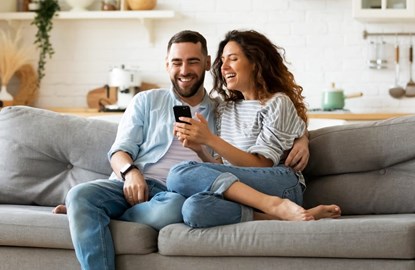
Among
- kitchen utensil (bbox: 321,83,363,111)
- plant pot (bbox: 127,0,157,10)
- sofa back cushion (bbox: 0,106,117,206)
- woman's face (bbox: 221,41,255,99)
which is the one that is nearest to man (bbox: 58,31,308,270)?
woman's face (bbox: 221,41,255,99)

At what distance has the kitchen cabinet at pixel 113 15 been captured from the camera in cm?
605

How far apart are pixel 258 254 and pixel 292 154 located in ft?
1.91

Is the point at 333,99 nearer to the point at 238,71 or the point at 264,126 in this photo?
the point at 238,71

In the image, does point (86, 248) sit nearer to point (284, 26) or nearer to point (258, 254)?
point (258, 254)

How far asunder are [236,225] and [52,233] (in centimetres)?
68

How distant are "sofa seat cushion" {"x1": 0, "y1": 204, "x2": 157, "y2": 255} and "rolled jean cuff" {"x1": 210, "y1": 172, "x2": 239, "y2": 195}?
272mm

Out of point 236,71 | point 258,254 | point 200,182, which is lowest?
point 258,254

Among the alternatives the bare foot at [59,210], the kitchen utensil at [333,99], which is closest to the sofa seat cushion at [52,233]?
the bare foot at [59,210]

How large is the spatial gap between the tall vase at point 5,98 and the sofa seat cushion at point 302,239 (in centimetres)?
343

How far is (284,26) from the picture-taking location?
612cm

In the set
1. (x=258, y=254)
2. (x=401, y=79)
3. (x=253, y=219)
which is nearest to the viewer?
(x=258, y=254)

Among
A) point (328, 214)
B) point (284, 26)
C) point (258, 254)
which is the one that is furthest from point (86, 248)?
point (284, 26)

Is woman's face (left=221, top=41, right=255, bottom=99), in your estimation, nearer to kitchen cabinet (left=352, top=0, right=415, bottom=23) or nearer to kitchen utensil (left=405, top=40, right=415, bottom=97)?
kitchen cabinet (left=352, top=0, right=415, bottom=23)

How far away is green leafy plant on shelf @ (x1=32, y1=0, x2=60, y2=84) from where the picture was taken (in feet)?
20.6
